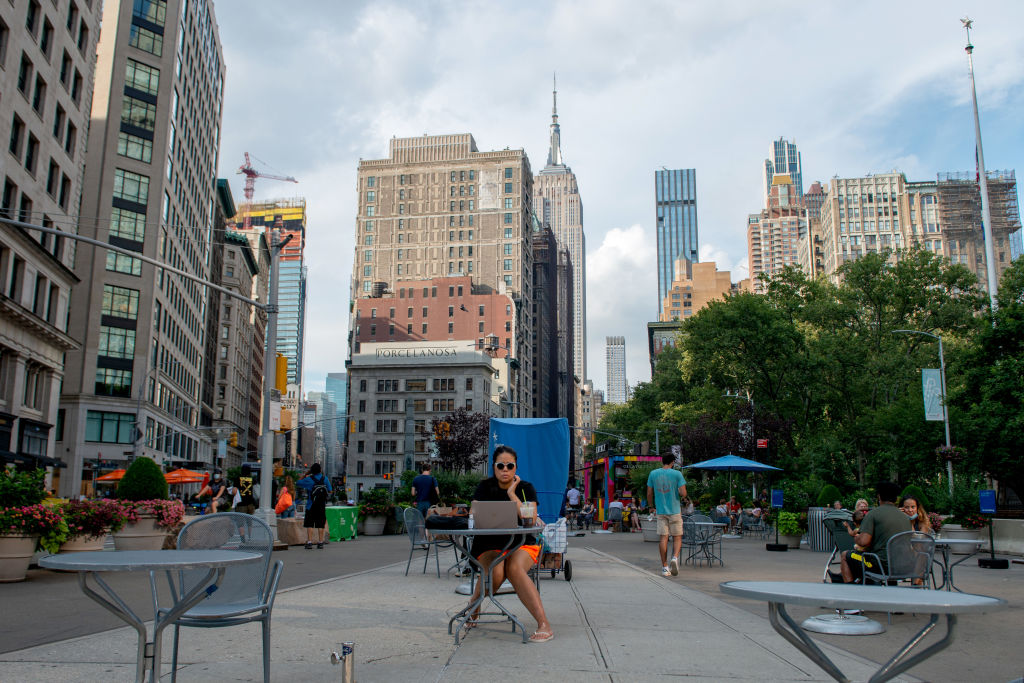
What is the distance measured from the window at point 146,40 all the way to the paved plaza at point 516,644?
59.9 m

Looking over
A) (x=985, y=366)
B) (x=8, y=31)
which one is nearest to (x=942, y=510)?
(x=985, y=366)

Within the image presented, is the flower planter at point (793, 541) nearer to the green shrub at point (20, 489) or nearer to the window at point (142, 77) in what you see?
the green shrub at point (20, 489)

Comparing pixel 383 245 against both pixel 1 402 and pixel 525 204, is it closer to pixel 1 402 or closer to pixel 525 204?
pixel 525 204

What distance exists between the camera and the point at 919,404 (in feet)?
116

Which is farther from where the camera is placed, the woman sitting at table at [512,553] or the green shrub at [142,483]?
the green shrub at [142,483]

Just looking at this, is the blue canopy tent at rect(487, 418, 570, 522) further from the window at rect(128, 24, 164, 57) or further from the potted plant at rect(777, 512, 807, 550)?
the window at rect(128, 24, 164, 57)

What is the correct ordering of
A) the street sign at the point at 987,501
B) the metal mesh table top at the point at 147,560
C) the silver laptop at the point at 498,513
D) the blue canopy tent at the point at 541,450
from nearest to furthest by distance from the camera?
the metal mesh table top at the point at 147,560
the silver laptop at the point at 498,513
the blue canopy tent at the point at 541,450
the street sign at the point at 987,501

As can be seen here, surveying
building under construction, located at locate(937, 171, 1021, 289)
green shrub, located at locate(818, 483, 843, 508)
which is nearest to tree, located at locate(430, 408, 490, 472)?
green shrub, located at locate(818, 483, 843, 508)

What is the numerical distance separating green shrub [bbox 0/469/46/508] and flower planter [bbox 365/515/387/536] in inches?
581

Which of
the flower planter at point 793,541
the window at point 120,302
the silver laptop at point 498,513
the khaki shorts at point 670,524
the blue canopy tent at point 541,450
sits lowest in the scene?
the flower planter at point 793,541

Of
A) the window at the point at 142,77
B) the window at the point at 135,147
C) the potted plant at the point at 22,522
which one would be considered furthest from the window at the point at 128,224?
the potted plant at the point at 22,522

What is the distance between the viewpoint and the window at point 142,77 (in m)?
59.7

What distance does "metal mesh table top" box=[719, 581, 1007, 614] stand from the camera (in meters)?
3.46

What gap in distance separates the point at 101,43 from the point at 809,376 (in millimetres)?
54080
